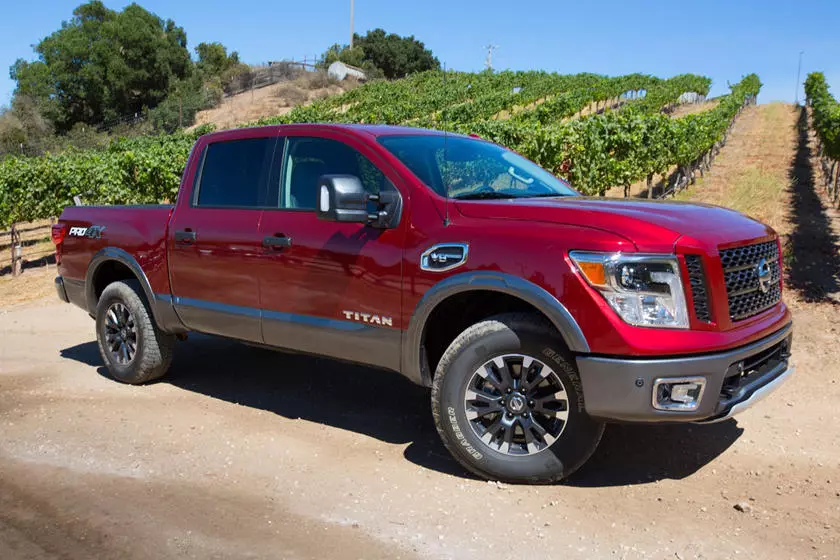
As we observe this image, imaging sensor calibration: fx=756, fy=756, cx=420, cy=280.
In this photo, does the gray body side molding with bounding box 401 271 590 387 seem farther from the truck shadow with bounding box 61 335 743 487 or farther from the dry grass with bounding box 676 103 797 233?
the dry grass with bounding box 676 103 797 233

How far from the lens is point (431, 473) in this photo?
4.23m

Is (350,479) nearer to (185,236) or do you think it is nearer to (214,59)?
(185,236)

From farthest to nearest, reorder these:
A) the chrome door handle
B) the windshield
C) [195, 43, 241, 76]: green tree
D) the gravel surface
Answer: [195, 43, 241, 76]: green tree → the chrome door handle → the windshield → the gravel surface

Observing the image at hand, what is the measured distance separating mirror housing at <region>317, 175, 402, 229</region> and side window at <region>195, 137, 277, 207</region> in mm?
966

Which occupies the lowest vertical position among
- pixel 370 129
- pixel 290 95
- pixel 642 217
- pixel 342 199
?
pixel 642 217

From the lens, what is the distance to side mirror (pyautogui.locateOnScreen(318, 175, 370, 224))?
162 inches

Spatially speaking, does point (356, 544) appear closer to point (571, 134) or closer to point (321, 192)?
point (321, 192)

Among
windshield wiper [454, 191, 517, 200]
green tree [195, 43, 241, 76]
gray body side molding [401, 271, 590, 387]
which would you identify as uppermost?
green tree [195, 43, 241, 76]

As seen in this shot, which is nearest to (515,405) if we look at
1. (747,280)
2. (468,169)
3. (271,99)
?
(747,280)

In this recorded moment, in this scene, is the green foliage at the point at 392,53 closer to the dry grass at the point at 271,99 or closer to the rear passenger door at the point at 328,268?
the dry grass at the point at 271,99

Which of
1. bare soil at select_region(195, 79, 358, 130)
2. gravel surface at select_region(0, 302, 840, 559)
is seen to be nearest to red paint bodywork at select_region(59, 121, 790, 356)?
gravel surface at select_region(0, 302, 840, 559)

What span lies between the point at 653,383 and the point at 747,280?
0.86 metres

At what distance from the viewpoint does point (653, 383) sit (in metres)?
3.50

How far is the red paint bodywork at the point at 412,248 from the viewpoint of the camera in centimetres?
357
